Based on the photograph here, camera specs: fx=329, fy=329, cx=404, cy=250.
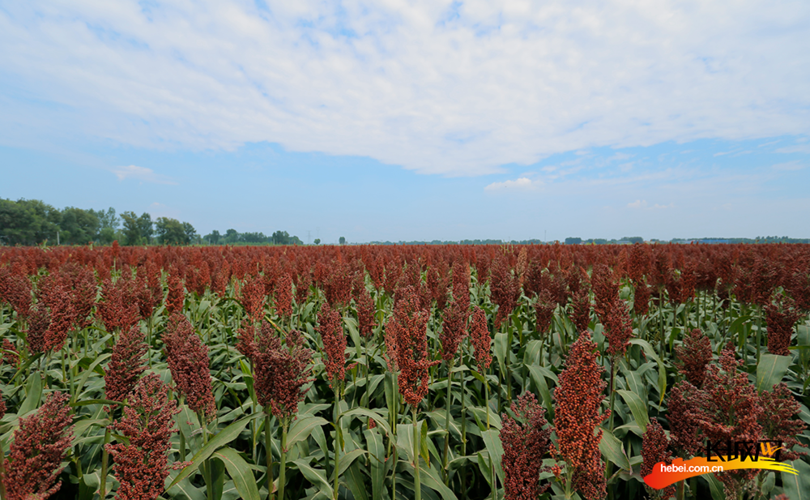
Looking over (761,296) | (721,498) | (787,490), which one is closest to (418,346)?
(721,498)

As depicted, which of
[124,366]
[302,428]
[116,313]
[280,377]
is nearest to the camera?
[280,377]

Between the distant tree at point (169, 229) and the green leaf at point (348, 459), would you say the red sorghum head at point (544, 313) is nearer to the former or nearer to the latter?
the green leaf at point (348, 459)

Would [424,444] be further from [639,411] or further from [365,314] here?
[639,411]

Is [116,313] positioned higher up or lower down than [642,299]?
higher up

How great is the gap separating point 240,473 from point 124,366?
3.55 feet

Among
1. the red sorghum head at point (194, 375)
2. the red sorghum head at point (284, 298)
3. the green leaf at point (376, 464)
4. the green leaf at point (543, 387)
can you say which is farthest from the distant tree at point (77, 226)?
the green leaf at point (543, 387)

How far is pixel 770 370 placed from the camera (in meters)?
3.60

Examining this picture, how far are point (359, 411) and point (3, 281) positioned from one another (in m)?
7.31

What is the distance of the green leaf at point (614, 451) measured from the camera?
111 inches

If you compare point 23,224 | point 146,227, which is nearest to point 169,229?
point 146,227

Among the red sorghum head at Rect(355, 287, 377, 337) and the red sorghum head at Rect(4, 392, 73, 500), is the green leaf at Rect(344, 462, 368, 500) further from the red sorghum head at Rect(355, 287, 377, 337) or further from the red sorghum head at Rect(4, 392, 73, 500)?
the red sorghum head at Rect(4, 392, 73, 500)

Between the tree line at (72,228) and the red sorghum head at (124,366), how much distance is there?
73427mm

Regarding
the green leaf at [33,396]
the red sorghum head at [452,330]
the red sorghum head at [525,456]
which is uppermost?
the red sorghum head at [452,330]

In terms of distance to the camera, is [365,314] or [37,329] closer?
[37,329]
